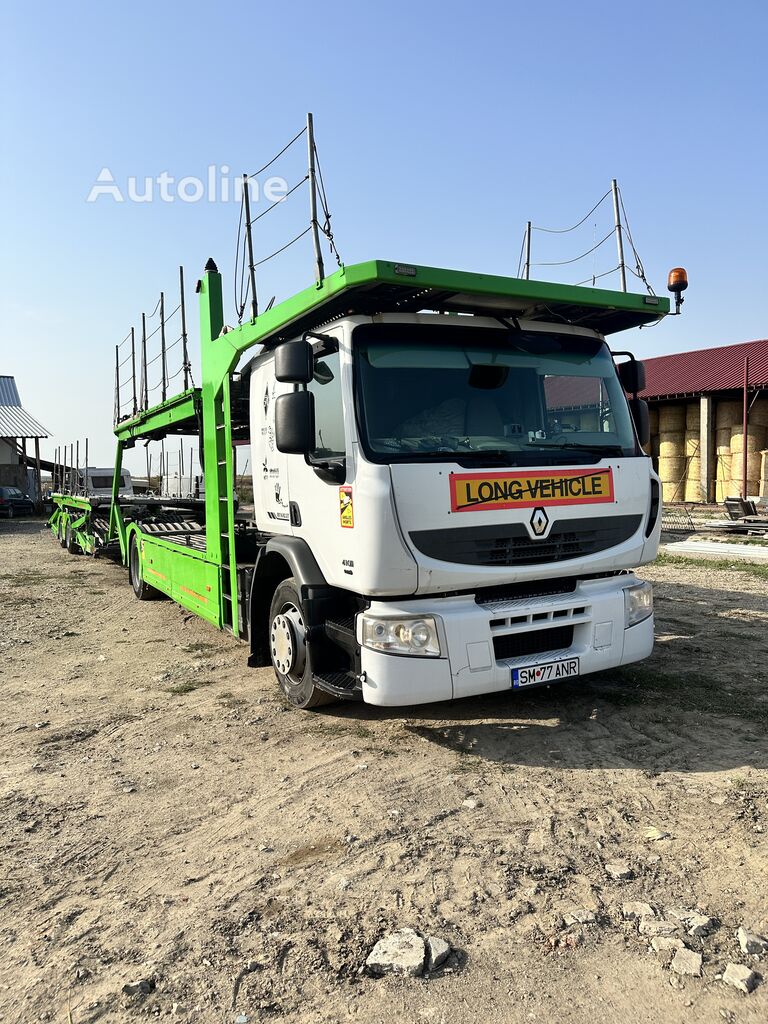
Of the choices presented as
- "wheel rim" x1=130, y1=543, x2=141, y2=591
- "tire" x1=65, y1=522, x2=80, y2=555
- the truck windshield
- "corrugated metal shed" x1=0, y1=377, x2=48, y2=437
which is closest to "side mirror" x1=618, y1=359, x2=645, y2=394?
the truck windshield

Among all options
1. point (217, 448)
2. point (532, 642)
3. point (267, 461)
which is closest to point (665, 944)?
point (532, 642)

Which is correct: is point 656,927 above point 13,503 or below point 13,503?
below

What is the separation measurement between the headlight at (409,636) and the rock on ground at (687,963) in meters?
1.84

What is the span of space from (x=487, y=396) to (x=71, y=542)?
1336cm

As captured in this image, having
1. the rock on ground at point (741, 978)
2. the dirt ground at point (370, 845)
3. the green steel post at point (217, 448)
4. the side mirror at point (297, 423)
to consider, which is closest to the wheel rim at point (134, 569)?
the green steel post at point (217, 448)

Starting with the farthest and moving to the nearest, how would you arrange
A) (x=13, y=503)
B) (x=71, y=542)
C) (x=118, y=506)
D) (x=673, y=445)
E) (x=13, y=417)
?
(x=13, y=417) < (x=13, y=503) < (x=673, y=445) < (x=71, y=542) < (x=118, y=506)

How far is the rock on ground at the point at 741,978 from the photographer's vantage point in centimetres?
234

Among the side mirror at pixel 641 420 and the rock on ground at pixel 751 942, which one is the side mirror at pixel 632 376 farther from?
the rock on ground at pixel 751 942

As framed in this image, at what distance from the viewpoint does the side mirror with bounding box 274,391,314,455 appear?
13.9 feet

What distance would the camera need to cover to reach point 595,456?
4.68m

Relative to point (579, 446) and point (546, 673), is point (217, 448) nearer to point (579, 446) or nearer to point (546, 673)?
point (579, 446)

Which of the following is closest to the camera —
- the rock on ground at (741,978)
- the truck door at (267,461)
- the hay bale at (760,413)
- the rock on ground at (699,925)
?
the rock on ground at (741,978)

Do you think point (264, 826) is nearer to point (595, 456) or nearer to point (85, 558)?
point (595, 456)

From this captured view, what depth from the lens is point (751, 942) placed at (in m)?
2.53
